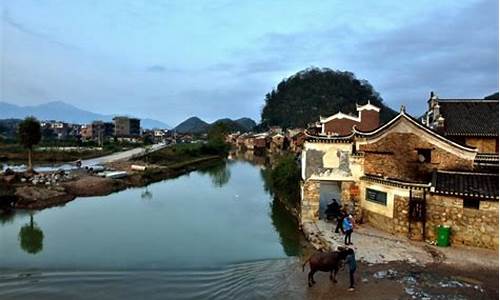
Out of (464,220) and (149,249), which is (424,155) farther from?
(149,249)

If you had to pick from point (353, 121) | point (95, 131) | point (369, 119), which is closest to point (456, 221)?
point (369, 119)

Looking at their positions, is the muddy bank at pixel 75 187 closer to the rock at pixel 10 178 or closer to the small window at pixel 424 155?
the rock at pixel 10 178

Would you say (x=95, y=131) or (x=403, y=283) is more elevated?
(x=95, y=131)

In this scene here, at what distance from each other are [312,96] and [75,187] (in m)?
98.4

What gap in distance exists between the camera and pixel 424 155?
15820 mm

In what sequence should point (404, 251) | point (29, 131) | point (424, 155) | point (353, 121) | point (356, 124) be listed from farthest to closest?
point (353, 121), point (356, 124), point (29, 131), point (424, 155), point (404, 251)

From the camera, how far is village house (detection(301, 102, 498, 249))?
13016 mm

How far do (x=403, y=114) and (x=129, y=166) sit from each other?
29819mm

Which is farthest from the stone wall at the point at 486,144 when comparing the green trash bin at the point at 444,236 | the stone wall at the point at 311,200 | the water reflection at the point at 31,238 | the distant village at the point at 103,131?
the distant village at the point at 103,131

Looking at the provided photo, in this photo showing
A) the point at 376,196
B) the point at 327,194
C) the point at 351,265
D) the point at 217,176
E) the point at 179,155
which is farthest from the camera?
the point at 179,155

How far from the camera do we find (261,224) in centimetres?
1884

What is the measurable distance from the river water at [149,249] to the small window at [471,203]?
19.8 ft

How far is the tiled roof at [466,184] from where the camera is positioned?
12828 mm

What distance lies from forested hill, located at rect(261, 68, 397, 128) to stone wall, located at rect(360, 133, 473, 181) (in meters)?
88.5
